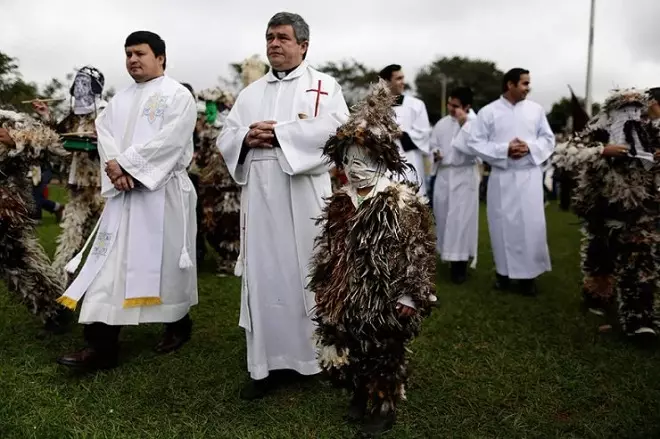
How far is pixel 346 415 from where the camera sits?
3482mm

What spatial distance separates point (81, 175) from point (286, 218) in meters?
2.54

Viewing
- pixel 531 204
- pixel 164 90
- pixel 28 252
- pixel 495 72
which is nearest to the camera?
pixel 164 90

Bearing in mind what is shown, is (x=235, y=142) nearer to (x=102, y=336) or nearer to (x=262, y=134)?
(x=262, y=134)

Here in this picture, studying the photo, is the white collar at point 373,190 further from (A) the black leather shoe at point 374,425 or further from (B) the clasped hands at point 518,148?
(B) the clasped hands at point 518,148

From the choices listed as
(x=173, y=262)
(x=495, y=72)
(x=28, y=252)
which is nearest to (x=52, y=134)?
Answer: (x=28, y=252)

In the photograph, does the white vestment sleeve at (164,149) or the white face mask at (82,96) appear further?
the white face mask at (82,96)

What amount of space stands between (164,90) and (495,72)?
152ft

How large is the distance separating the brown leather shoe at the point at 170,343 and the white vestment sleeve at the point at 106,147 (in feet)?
3.63

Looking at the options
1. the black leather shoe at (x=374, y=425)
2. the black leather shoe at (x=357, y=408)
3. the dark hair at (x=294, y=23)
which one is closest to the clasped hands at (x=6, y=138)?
the dark hair at (x=294, y=23)

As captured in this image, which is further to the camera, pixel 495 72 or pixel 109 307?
pixel 495 72

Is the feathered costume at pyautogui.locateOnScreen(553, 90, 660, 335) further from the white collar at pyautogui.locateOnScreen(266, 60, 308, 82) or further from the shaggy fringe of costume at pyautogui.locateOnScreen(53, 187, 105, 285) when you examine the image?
the shaggy fringe of costume at pyautogui.locateOnScreen(53, 187, 105, 285)

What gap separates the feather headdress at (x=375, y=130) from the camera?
3.09 metres

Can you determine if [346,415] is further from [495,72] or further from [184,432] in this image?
[495,72]

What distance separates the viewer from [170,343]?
450 centimetres
